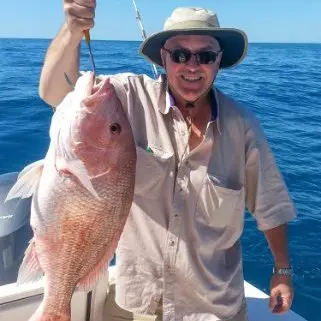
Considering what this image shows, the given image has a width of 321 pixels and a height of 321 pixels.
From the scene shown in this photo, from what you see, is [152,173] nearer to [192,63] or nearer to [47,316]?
[192,63]

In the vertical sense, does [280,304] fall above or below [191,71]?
below

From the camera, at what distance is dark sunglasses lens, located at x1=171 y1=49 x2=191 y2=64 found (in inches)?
93.5

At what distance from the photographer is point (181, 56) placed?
239 centimetres

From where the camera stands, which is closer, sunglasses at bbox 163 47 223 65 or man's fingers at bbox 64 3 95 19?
→ man's fingers at bbox 64 3 95 19

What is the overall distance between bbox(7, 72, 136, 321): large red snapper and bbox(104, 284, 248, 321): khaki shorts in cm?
65

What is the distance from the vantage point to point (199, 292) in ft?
8.13

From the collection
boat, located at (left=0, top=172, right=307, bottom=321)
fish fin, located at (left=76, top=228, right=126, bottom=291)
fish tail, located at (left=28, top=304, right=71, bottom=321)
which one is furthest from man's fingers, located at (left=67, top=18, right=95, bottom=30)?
boat, located at (left=0, top=172, right=307, bottom=321)

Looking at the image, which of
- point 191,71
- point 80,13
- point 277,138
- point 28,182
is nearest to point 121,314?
point 28,182

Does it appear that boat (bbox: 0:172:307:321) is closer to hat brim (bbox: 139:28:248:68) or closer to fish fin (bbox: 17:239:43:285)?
fish fin (bbox: 17:239:43:285)

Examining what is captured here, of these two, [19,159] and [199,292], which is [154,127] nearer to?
[199,292]

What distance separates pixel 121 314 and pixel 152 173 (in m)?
0.86

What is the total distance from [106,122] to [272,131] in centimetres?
905

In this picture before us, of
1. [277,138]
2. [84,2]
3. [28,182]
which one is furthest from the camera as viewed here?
[277,138]

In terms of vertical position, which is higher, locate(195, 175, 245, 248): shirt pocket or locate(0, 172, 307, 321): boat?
locate(195, 175, 245, 248): shirt pocket
